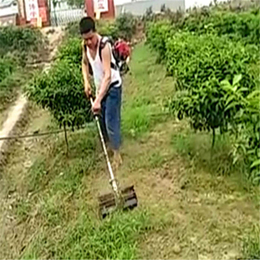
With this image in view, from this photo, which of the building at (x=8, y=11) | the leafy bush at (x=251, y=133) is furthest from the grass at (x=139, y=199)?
the building at (x=8, y=11)

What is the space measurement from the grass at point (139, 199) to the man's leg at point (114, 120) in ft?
0.53

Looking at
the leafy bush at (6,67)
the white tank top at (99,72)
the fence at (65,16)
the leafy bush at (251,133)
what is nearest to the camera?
the leafy bush at (251,133)

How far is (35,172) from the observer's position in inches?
251

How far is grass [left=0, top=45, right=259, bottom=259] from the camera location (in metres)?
4.30

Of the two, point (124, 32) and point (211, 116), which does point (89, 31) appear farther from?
point (124, 32)

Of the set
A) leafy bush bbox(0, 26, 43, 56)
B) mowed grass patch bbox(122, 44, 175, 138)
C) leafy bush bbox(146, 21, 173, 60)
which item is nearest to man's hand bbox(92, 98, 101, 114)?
mowed grass patch bbox(122, 44, 175, 138)

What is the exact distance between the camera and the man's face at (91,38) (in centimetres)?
543

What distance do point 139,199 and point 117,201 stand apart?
0.97 feet

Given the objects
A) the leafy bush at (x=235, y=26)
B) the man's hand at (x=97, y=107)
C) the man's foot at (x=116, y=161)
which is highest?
the man's hand at (x=97, y=107)

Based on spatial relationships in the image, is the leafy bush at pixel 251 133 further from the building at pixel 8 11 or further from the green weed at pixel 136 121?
the building at pixel 8 11

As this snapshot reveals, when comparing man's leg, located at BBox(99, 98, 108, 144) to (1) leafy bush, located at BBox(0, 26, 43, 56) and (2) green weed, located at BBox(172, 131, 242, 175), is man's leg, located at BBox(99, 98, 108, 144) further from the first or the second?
(1) leafy bush, located at BBox(0, 26, 43, 56)

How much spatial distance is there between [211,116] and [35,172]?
1949mm

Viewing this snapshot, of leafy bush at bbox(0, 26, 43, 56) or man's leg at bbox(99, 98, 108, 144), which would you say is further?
leafy bush at bbox(0, 26, 43, 56)

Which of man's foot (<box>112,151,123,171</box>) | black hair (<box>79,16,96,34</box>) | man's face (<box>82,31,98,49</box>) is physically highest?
black hair (<box>79,16,96,34</box>)
